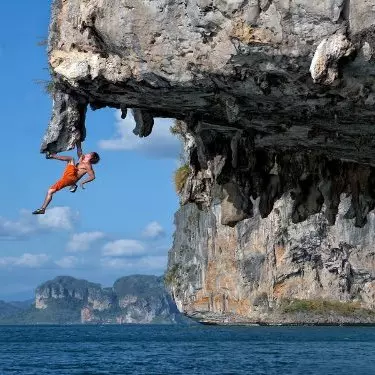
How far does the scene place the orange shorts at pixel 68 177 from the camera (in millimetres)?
11758

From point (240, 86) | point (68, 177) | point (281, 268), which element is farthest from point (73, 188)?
point (281, 268)

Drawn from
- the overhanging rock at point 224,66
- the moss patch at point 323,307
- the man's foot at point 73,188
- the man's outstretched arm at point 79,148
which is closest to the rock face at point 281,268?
the moss patch at point 323,307

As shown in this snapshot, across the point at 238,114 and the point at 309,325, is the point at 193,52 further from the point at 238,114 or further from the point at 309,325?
the point at 309,325

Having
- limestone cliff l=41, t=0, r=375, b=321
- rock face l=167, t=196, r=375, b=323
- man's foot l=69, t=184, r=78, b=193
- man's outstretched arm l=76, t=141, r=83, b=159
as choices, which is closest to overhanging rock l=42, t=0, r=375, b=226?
limestone cliff l=41, t=0, r=375, b=321

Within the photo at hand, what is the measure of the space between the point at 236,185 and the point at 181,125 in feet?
6.96

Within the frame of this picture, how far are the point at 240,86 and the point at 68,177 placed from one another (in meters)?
2.85

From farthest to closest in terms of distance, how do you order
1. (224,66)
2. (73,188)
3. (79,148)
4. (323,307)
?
(323,307)
(73,188)
(79,148)
(224,66)

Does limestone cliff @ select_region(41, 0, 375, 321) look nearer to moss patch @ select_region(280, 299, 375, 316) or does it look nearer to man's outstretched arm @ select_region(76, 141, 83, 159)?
man's outstretched arm @ select_region(76, 141, 83, 159)

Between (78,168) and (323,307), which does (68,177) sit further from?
(323,307)

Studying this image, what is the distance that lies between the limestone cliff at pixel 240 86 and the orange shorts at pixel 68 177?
0.36 metres

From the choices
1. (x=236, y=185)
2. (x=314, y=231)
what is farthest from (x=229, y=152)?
(x=314, y=231)

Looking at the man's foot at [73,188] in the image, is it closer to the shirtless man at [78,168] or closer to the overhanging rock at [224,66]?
the shirtless man at [78,168]

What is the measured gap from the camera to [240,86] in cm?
1041

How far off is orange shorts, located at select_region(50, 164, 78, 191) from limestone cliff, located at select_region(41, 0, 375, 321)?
359mm
